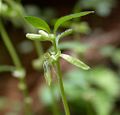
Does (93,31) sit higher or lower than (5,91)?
higher

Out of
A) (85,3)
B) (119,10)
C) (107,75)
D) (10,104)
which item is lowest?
(10,104)

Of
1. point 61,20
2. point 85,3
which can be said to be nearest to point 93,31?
point 85,3

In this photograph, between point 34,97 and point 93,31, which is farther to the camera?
point 93,31

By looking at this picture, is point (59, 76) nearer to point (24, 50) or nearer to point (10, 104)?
point (10, 104)

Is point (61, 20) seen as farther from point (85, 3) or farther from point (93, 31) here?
point (93, 31)

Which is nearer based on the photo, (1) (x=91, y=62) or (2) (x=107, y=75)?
(2) (x=107, y=75)

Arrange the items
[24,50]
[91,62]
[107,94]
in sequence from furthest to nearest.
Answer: [24,50]
[91,62]
[107,94]

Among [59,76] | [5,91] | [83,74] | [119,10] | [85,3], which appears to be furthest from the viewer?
[119,10]

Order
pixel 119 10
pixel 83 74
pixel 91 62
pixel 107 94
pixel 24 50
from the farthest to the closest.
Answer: pixel 119 10 → pixel 24 50 → pixel 91 62 → pixel 107 94 → pixel 83 74

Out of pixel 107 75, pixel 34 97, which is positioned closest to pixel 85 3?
pixel 107 75
